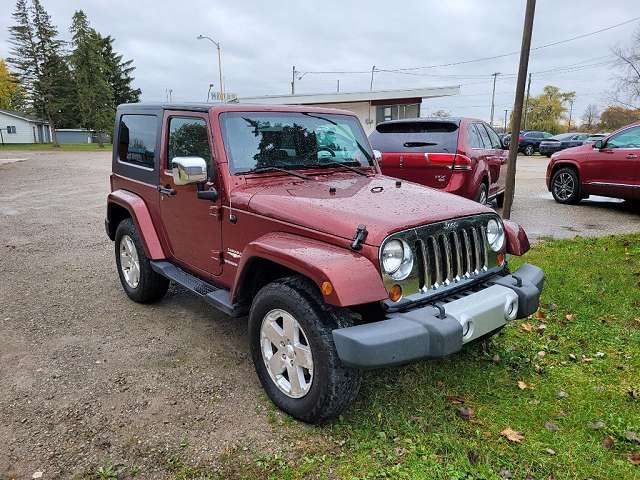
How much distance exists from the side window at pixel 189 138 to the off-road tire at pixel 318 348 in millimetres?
1263

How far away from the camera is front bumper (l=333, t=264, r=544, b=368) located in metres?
2.49

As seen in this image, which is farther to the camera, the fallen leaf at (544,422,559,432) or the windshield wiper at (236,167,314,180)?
the windshield wiper at (236,167,314,180)

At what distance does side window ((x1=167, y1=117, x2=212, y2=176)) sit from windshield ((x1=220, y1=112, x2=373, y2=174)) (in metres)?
0.19

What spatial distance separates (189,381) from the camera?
11.8ft

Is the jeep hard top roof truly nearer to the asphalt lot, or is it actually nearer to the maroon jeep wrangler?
the maroon jeep wrangler

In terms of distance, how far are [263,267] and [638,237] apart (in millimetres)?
5850

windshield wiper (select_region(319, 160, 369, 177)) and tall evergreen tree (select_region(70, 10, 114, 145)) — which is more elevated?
tall evergreen tree (select_region(70, 10, 114, 145))

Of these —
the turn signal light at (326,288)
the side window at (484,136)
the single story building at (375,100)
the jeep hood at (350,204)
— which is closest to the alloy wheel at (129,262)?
the jeep hood at (350,204)

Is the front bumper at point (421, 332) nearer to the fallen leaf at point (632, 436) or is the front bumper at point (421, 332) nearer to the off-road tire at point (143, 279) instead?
the fallen leaf at point (632, 436)

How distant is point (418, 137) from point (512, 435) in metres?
5.73

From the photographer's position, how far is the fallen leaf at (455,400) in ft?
10.6

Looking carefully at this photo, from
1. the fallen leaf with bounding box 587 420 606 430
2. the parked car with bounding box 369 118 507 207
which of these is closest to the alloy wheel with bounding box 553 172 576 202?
the parked car with bounding box 369 118 507 207

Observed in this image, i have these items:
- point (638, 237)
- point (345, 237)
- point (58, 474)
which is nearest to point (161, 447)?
point (58, 474)

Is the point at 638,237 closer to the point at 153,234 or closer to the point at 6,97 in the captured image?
the point at 153,234
